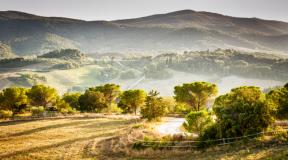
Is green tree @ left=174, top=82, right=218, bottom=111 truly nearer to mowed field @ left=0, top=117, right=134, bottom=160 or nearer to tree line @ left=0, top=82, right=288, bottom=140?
tree line @ left=0, top=82, right=288, bottom=140

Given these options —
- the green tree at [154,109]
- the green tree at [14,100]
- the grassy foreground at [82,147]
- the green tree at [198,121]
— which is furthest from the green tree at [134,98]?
the green tree at [198,121]

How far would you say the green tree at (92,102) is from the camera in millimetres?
117688

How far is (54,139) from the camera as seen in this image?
60.3m

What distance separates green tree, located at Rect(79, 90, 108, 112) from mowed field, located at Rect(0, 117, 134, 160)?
32783mm

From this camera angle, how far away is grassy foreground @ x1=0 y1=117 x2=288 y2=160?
37.2 meters

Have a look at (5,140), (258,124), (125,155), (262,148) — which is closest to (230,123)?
(258,124)

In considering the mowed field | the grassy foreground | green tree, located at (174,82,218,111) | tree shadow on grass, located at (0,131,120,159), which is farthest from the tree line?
tree shadow on grass, located at (0,131,120,159)

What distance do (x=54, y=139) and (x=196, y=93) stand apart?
6128cm

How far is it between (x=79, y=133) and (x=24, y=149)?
14.0 meters

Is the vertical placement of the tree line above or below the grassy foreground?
above

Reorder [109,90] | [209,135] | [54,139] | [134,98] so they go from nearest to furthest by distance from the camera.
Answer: [209,135] < [54,139] < [134,98] < [109,90]

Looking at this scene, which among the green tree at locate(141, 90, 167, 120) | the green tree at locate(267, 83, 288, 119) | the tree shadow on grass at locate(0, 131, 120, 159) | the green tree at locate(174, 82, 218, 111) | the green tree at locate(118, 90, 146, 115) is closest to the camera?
the tree shadow on grass at locate(0, 131, 120, 159)

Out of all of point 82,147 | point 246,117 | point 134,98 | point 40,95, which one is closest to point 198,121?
point 246,117

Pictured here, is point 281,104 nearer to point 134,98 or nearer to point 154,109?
point 154,109
